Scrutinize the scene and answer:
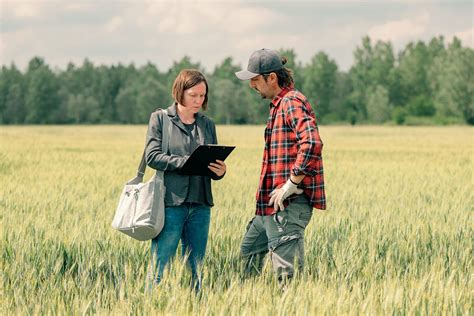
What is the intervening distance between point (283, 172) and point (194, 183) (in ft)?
1.99

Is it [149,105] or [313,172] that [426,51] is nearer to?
[149,105]

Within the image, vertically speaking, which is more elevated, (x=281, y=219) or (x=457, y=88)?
(x=457, y=88)

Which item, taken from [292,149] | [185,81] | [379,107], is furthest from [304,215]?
[379,107]

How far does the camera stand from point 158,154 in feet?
13.9

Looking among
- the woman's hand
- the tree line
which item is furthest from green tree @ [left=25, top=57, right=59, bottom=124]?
the woman's hand

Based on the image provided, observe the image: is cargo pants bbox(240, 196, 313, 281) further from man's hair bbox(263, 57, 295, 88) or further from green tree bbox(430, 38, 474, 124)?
green tree bbox(430, 38, 474, 124)

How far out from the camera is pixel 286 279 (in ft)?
13.6

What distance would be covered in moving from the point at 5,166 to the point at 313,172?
12588 mm

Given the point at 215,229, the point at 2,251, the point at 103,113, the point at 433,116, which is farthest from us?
the point at 103,113

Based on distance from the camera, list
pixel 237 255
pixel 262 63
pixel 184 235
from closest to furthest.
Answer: pixel 262 63
pixel 184 235
pixel 237 255

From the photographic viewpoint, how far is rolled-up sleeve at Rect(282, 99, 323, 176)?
157 inches

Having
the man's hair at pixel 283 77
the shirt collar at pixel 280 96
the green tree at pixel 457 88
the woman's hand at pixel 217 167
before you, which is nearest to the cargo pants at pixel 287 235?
the woman's hand at pixel 217 167

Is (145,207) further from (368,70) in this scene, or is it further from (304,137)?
(368,70)

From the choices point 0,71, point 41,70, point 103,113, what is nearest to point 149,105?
point 103,113
